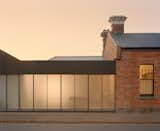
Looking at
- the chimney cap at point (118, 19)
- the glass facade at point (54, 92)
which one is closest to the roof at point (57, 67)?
the glass facade at point (54, 92)

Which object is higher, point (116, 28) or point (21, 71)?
point (116, 28)

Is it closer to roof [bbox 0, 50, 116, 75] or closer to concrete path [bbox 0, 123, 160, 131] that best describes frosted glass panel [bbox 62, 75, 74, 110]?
roof [bbox 0, 50, 116, 75]

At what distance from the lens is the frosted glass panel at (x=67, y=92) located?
28.4 meters

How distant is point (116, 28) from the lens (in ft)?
115

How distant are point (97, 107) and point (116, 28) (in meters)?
9.40

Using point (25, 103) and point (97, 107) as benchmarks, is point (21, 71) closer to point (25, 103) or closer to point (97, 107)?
point (25, 103)

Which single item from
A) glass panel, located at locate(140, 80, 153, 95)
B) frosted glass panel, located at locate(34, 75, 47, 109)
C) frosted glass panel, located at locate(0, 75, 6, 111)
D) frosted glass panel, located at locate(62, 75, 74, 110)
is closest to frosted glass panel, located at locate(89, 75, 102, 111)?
frosted glass panel, located at locate(62, 75, 74, 110)

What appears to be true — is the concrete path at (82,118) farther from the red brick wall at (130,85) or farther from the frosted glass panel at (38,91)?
the frosted glass panel at (38,91)

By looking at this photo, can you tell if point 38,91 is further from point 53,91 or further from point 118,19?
point 118,19

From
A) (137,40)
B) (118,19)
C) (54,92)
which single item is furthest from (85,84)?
(118,19)

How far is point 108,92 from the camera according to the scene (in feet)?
92.6

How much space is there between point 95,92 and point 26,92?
5045 mm

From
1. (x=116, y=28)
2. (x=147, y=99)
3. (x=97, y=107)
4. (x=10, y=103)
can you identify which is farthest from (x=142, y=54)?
(x=10, y=103)

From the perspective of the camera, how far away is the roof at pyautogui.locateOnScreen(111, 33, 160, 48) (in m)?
28.2
